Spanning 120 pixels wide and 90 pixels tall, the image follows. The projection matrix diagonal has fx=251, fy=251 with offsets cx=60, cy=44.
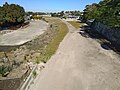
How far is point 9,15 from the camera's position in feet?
236

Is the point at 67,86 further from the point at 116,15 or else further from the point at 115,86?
the point at 116,15

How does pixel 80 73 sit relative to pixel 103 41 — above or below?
above

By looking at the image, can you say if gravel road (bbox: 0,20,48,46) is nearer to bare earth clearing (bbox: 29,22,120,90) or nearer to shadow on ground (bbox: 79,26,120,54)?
shadow on ground (bbox: 79,26,120,54)

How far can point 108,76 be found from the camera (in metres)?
19.7

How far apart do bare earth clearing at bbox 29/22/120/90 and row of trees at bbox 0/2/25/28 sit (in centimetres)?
4556

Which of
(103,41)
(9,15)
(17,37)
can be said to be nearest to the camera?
(103,41)

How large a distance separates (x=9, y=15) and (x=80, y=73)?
180 feet

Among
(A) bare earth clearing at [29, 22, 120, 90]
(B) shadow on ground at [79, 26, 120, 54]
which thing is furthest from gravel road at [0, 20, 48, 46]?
(A) bare earth clearing at [29, 22, 120, 90]

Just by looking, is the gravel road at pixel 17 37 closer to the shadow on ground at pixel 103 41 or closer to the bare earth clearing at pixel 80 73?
the shadow on ground at pixel 103 41

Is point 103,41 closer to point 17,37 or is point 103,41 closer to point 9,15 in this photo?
point 17,37

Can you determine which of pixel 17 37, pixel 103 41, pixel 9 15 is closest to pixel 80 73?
pixel 103 41

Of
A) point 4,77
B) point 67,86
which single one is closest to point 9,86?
point 4,77

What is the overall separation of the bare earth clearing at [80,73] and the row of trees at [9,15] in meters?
45.6

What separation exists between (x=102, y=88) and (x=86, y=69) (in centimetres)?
515
